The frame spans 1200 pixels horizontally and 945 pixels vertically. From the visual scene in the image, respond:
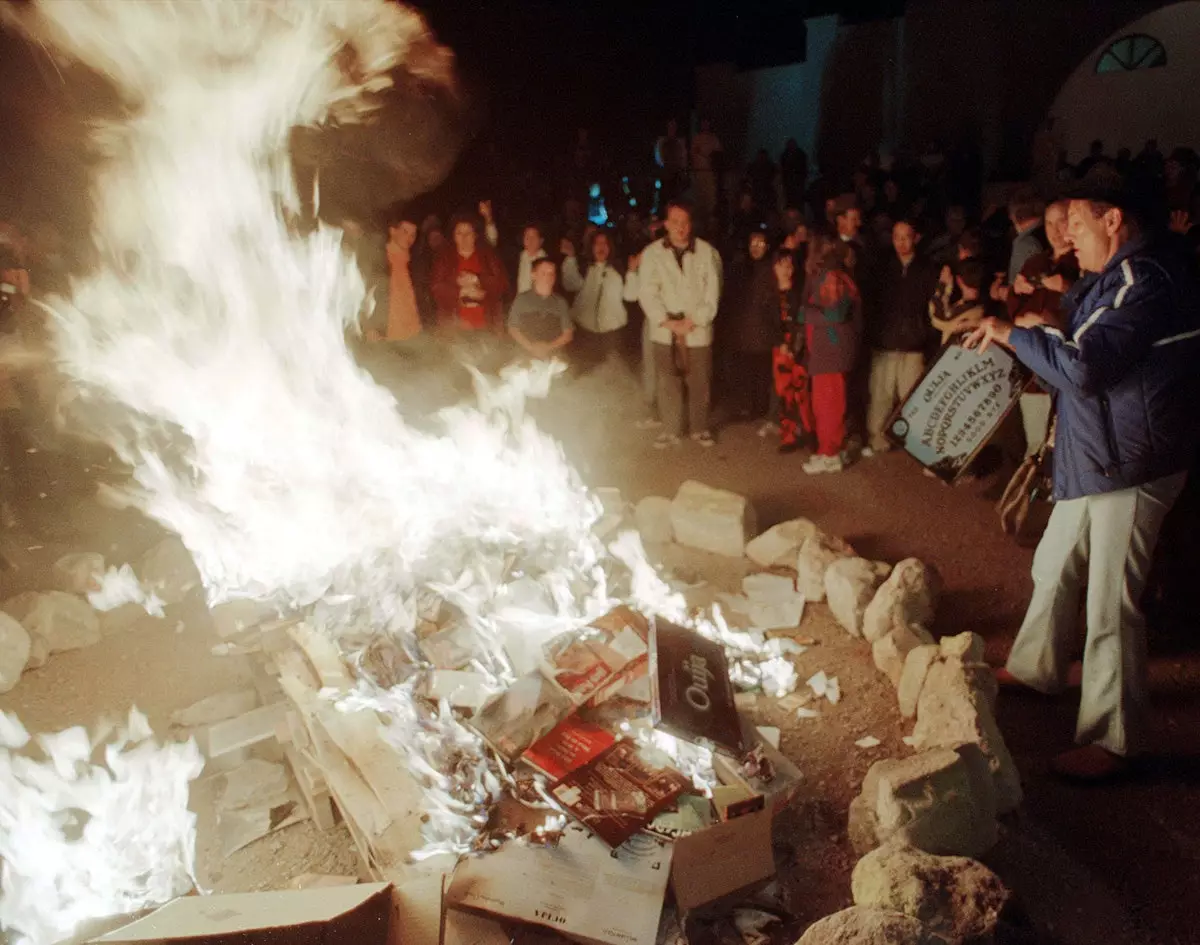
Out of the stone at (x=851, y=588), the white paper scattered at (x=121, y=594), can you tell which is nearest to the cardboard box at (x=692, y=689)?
the stone at (x=851, y=588)

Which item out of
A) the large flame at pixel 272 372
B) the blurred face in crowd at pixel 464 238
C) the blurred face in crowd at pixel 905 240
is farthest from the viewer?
the blurred face in crowd at pixel 464 238

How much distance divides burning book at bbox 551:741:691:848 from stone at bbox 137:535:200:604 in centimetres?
362

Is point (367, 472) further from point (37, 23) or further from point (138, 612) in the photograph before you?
point (37, 23)

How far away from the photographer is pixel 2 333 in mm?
6914

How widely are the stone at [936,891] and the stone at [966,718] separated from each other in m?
0.75

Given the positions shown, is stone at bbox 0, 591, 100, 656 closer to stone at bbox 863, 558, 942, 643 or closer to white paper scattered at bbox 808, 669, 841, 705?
white paper scattered at bbox 808, 669, 841, 705

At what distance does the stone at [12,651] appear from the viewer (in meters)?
5.10

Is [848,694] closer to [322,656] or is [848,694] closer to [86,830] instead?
[322,656]

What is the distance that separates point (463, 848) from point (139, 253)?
4597 millimetres

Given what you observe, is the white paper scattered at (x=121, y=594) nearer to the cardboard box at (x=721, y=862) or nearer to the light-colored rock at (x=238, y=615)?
the light-colored rock at (x=238, y=615)

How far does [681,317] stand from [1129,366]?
548 cm

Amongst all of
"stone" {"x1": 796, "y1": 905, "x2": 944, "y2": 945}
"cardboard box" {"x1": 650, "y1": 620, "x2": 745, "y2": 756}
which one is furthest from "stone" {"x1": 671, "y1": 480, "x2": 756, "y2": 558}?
"stone" {"x1": 796, "y1": 905, "x2": 944, "y2": 945}

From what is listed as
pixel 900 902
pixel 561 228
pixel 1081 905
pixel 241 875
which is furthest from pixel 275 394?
pixel 561 228

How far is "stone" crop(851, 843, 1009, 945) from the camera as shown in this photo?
279 centimetres
